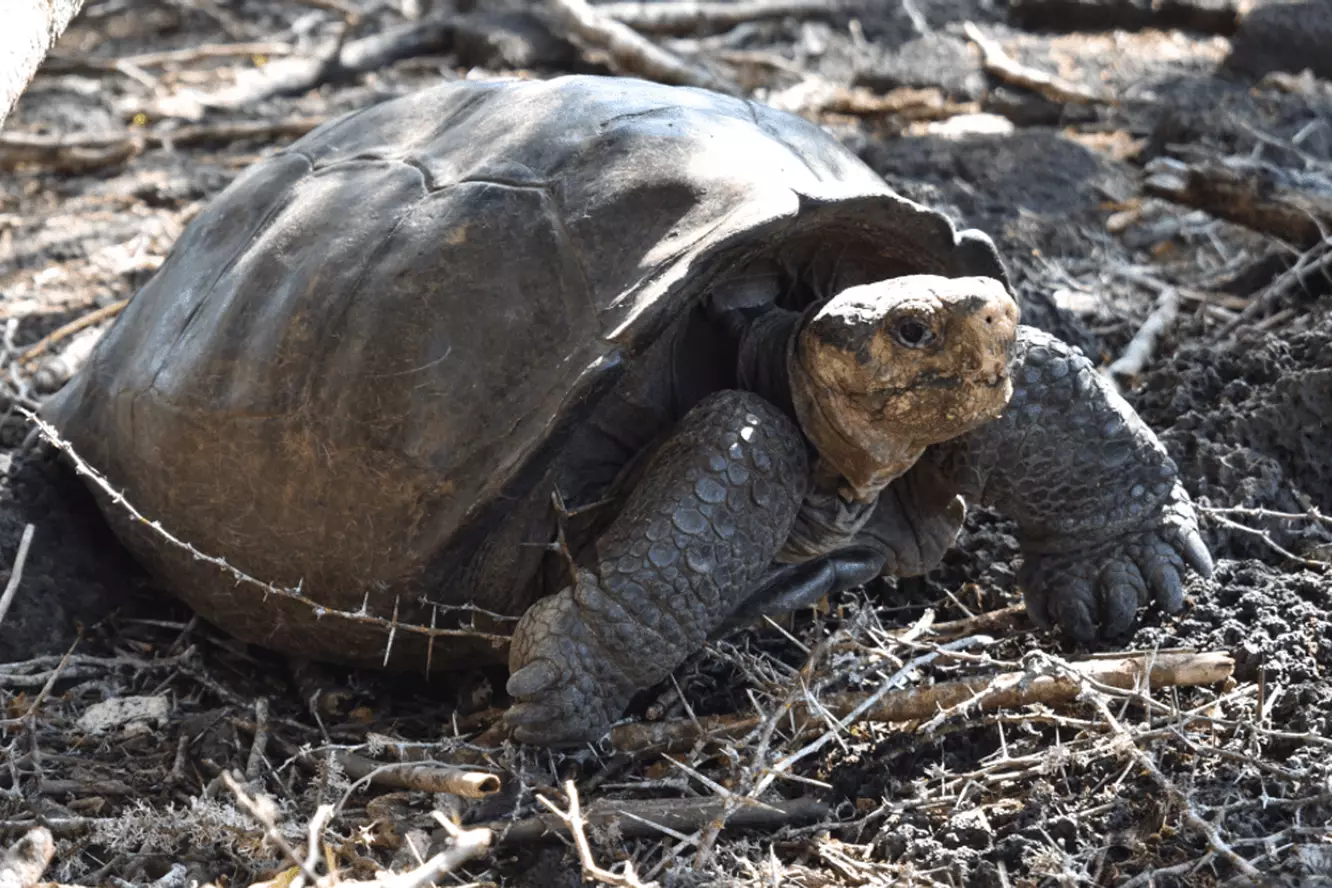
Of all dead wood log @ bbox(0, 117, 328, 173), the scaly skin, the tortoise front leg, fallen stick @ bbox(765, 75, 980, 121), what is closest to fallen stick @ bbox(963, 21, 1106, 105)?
fallen stick @ bbox(765, 75, 980, 121)

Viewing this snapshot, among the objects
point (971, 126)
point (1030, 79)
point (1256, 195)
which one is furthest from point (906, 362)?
point (1030, 79)

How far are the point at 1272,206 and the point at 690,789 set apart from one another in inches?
113

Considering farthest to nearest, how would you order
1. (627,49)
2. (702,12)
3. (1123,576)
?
(702,12) → (627,49) → (1123,576)

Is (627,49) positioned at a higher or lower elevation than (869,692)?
higher

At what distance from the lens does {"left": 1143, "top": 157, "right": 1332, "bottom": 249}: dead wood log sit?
172 inches

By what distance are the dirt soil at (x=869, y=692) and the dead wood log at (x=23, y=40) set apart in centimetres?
120

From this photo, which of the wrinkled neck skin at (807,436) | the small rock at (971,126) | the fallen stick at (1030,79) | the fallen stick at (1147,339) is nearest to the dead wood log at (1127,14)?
the fallen stick at (1030,79)

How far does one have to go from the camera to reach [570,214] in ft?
9.38

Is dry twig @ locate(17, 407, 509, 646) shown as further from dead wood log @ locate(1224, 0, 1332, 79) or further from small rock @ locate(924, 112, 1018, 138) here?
dead wood log @ locate(1224, 0, 1332, 79)

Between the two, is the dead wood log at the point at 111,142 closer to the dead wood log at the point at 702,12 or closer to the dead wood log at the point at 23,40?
the dead wood log at the point at 702,12

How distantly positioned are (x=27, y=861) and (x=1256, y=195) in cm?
379

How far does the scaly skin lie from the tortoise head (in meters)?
0.29

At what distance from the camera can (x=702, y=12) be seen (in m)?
8.17

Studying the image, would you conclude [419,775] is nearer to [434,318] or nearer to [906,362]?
[434,318]
